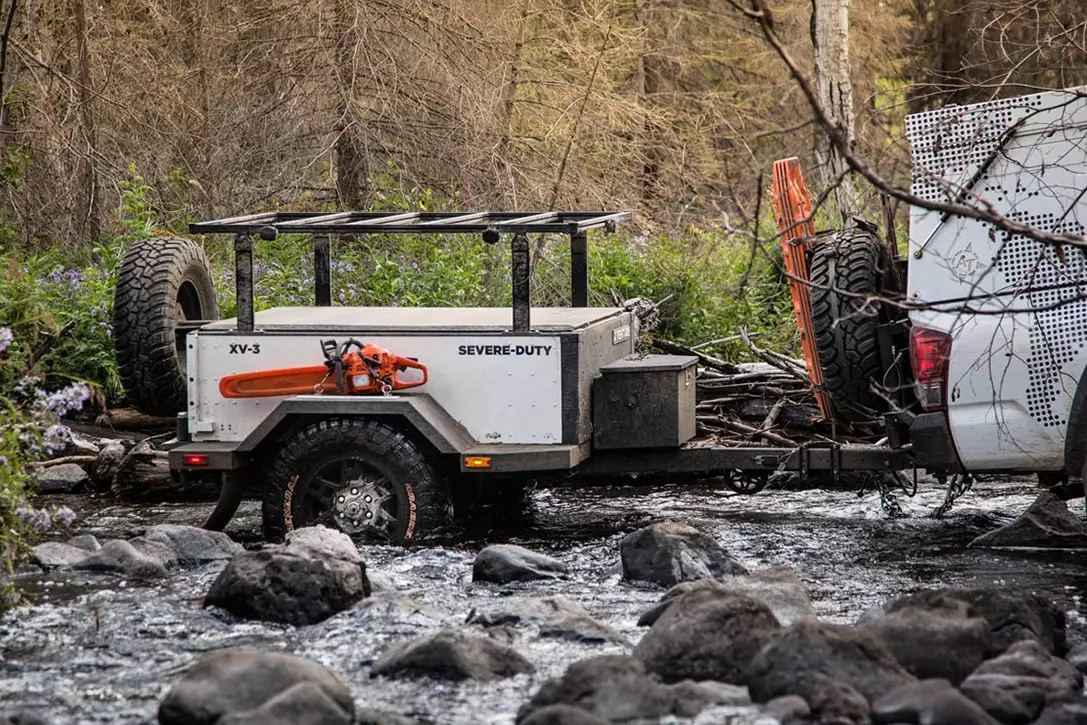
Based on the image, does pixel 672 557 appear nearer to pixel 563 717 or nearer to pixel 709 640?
pixel 709 640

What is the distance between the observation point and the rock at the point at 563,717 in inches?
202

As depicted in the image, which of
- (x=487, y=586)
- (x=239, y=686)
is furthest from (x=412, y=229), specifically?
(x=239, y=686)

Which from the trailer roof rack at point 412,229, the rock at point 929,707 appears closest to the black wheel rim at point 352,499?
the trailer roof rack at point 412,229

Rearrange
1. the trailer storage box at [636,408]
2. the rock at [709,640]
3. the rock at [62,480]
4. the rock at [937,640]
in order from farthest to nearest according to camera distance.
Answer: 1. the rock at [62,480]
2. the trailer storage box at [636,408]
3. the rock at [709,640]
4. the rock at [937,640]

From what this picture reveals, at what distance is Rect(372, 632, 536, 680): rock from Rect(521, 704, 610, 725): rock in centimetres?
92

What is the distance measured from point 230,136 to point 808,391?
890 centimetres

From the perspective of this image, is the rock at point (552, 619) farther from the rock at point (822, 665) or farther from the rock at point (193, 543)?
the rock at point (193, 543)

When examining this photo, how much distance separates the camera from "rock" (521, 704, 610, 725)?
5.14m

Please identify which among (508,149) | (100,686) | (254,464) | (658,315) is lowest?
(100,686)

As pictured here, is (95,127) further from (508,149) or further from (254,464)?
(254,464)

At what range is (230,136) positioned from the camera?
661 inches

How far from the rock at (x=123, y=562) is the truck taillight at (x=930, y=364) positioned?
157 inches

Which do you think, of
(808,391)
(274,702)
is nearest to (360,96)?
(808,391)

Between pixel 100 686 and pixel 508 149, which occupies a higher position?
pixel 508 149
